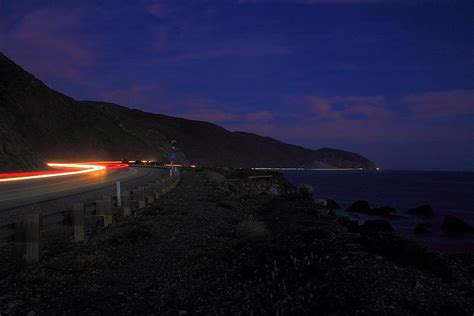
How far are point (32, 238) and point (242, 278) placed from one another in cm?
437

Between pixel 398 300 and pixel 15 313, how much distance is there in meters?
5.08

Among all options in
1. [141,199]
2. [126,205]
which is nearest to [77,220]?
[126,205]

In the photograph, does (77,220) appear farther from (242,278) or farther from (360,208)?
(360,208)

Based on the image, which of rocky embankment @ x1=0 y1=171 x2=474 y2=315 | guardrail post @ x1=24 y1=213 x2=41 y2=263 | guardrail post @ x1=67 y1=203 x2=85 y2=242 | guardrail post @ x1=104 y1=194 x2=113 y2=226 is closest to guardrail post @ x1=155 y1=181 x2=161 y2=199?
guardrail post @ x1=104 y1=194 x2=113 y2=226

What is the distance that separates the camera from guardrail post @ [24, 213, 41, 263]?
7832mm

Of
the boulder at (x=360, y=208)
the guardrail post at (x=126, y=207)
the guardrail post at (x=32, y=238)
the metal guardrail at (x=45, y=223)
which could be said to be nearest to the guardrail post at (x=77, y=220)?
the metal guardrail at (x=45, y=223)

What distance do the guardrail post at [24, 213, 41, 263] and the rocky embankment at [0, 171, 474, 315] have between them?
250 mm

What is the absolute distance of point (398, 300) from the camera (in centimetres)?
504

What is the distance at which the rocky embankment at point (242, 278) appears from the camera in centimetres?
512

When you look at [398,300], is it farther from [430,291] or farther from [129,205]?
[129,205]

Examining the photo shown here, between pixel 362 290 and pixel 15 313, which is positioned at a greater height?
pixel 362 290

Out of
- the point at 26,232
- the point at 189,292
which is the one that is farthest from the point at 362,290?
the point at 26,232

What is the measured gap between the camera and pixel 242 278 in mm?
6324

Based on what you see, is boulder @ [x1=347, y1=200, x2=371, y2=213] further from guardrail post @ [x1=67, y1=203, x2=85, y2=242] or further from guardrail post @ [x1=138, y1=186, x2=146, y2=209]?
guardrail post @ [x1=67, y1=203, x2=85, y2=242]
